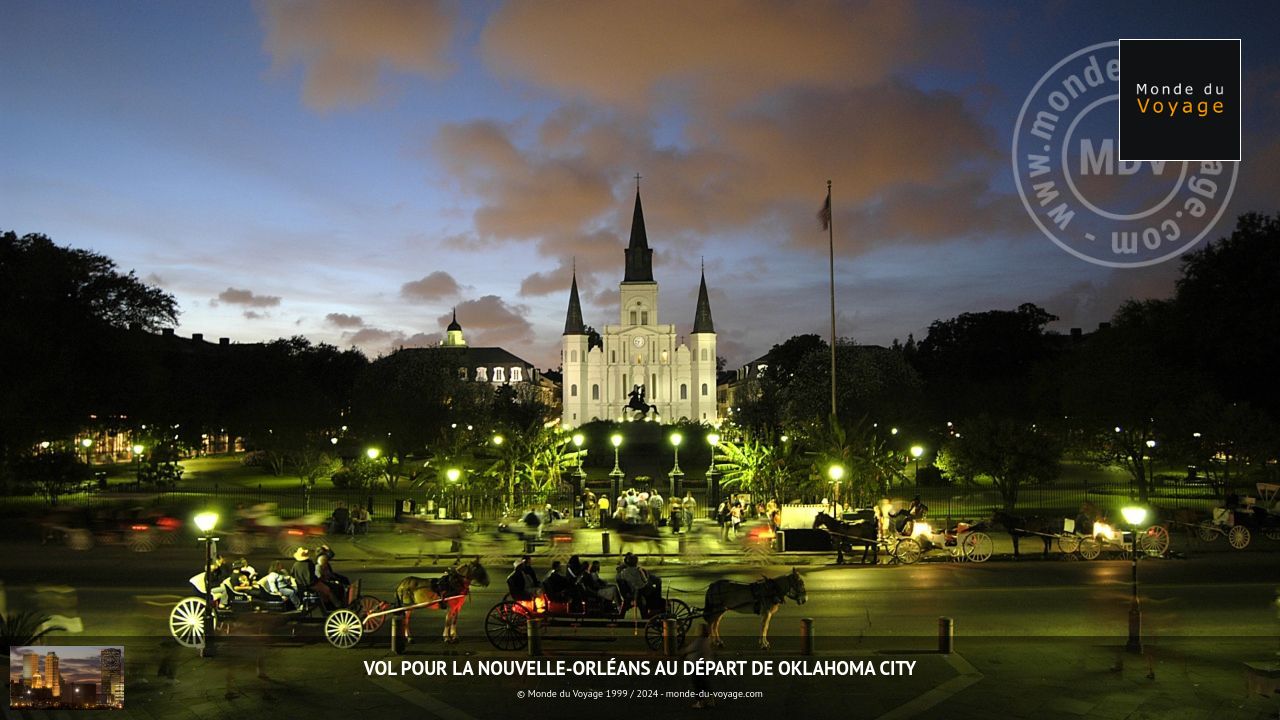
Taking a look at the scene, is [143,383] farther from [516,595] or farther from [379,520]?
[516,595]

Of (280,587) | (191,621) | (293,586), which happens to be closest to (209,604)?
(191,621)

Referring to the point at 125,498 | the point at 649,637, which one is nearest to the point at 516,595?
the point at 649,637

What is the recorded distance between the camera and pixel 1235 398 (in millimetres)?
36000

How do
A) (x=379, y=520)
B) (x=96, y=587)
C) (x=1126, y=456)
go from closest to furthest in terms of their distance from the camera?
(x=96, y=587) → (x=379, y=520) → (x=1126, y=456)

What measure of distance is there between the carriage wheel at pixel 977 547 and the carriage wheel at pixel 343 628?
14717 mm

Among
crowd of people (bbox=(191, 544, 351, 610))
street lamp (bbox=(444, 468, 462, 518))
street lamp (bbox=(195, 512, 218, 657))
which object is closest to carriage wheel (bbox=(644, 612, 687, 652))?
crowd of people (bbox=(191, 544, 351, 610))

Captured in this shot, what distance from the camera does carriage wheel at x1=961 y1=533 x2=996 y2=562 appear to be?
68.5 feet

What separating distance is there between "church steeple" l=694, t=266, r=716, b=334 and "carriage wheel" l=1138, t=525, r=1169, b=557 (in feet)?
368

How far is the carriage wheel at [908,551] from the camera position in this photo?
20.6 m

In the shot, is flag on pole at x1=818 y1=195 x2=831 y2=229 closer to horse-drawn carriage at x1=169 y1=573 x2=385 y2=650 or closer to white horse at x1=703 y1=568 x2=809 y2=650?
white horse at x1=703 y1=568 x2=809 y2=650

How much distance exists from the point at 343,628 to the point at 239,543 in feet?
34.6

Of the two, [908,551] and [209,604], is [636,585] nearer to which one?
[209,604]

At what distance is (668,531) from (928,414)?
3772 cm

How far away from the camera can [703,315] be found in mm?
135125
